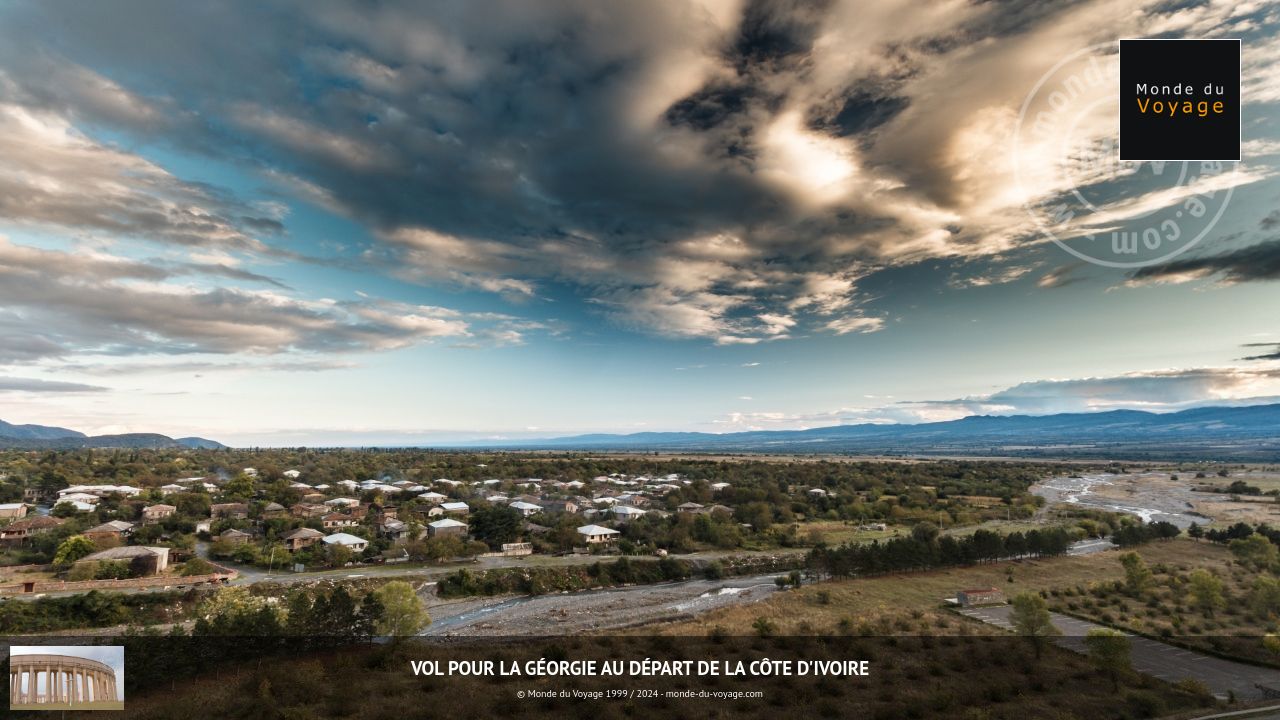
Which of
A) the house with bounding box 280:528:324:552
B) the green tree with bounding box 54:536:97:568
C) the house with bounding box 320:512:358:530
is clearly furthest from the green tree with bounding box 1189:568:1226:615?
the green tree with bounding box 54:536:97:568

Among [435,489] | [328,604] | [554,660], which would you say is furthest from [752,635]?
[435,489]

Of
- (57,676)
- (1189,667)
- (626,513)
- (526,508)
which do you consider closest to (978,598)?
(1189,667)

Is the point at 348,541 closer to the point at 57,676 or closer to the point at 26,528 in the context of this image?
the point at 26,528

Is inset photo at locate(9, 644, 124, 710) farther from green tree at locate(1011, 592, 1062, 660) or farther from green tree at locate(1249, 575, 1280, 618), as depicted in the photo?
green tree at locate(1249, 575, 1280, 618)

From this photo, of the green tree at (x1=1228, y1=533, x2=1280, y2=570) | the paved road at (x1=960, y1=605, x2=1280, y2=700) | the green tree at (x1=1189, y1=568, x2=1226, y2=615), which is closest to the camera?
the paved road at (x1=960, y1=605, x2=1280, y2=700)

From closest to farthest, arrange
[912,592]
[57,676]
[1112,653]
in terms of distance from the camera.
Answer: [57,676]
[1112,653]
[912,592]

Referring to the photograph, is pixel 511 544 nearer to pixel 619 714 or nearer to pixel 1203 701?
pixel 619 714
